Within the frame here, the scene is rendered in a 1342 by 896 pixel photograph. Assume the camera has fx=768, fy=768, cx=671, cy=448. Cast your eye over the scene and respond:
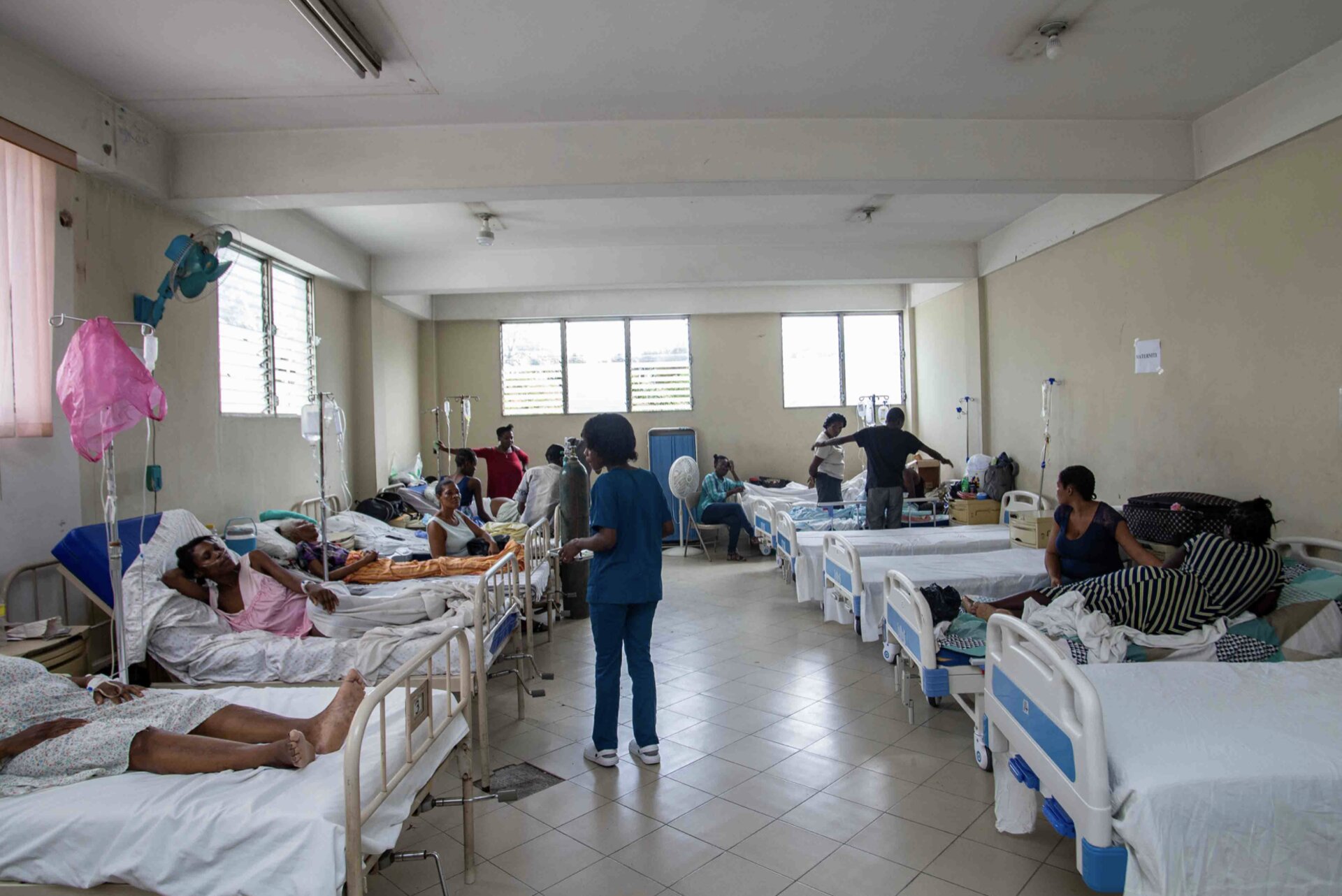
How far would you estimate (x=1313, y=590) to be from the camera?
3592 mm

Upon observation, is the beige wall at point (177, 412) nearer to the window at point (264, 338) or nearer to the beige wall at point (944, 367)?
the window at point (264, 338)

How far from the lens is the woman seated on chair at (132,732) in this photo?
2256 mm

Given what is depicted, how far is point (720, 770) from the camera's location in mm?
3428

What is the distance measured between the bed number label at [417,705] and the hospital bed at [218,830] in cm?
12

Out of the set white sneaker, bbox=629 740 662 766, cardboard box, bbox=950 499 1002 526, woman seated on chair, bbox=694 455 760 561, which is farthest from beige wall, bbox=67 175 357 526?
cardboard box, bbox=950 499 1002 526

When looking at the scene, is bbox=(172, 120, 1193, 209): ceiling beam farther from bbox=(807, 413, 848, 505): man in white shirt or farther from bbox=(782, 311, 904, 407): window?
bbox=(782, 311, 904, 407): window

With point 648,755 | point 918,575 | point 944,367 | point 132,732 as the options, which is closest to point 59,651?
point 132,732

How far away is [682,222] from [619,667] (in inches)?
181

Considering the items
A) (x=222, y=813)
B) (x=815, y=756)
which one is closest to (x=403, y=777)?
(x=222, y=813)

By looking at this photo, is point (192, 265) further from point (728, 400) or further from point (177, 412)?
point (728, 400)

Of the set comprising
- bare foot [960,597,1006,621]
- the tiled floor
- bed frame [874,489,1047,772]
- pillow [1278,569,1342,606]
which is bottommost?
the tiled floor

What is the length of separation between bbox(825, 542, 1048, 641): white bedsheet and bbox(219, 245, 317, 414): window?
4.13 m

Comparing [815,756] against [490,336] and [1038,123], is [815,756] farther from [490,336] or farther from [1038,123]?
[490,336]

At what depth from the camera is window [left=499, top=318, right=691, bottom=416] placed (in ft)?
32.6
